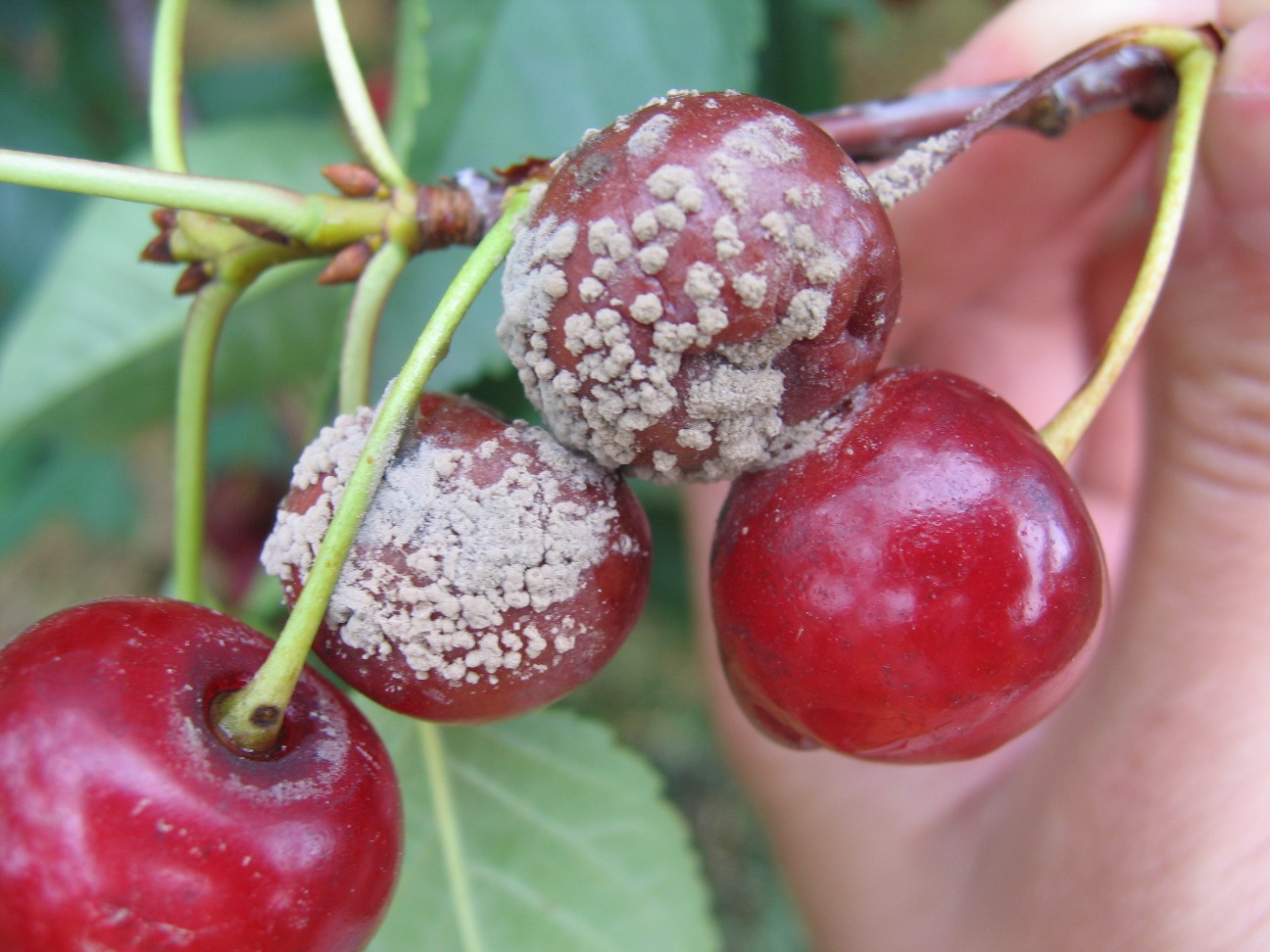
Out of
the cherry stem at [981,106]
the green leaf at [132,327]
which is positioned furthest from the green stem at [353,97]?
the green leaf at [132,327]

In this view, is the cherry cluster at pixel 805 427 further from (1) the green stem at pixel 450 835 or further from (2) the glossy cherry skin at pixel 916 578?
(1) the green stem at pixel 450 835

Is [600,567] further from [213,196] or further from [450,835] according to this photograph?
[450,835]

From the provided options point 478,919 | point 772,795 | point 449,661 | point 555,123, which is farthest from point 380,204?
point 772,795

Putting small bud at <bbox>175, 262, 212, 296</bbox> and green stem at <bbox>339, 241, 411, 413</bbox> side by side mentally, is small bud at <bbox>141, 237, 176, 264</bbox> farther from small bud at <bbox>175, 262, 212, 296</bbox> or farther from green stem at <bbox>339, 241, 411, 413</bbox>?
green stem at <bbox>339, 241, 411, 413</bbox>

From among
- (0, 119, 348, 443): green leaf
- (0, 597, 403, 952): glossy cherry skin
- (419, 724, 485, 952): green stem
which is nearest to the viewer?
(0, 597, 403, 952): glossy cherry skin

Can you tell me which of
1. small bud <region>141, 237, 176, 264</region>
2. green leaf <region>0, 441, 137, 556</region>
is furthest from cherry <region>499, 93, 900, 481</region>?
green leaf <region>0, 441, 137, 556</region>

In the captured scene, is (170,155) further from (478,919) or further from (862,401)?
(478,919)
